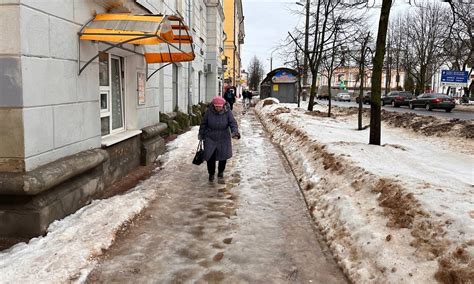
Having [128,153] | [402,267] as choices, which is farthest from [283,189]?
[402,267]

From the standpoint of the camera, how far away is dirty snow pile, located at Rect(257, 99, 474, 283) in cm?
342

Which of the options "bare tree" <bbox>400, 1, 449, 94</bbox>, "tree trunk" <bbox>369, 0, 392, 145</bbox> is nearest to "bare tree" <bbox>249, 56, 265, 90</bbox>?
"bare tree" <bbox>400, 1, 449, 94</bbox>

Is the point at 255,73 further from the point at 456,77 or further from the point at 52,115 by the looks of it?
the point at 52,115

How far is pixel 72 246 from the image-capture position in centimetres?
417

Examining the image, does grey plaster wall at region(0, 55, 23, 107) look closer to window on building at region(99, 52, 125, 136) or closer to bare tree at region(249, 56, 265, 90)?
window on building at region(99, 52, 125, 136)

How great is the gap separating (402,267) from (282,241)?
1.52m

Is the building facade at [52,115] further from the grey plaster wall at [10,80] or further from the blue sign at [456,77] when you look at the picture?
the blue sign at [456,77]

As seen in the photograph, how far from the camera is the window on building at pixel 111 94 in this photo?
7152 millimetres

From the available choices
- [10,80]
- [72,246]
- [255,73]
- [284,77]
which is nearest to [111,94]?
[10,80]

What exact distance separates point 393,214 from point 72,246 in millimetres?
3266

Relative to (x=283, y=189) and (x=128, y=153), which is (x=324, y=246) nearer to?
(x=283, y=189)

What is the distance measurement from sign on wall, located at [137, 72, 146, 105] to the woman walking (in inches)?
71.4

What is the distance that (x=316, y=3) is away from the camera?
22422 mm

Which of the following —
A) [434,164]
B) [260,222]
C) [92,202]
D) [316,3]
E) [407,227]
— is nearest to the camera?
[407,227]
